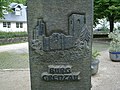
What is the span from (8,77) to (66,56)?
379 centimetres

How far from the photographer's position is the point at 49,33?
2984 mm

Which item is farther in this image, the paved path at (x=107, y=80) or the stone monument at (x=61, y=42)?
the paved path at (x=107, y=80)

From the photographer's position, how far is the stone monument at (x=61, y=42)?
2.91m

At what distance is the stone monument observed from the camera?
291 centimetres

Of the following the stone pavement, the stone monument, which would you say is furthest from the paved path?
the stone monument

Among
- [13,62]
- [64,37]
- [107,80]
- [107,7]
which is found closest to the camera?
[64,37]

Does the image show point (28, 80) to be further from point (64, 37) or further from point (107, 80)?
point (64, 37)

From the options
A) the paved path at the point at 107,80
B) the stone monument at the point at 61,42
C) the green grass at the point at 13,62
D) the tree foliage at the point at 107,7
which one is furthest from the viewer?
the tree foliage at the point at 107,7

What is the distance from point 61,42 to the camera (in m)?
Result: 2.99

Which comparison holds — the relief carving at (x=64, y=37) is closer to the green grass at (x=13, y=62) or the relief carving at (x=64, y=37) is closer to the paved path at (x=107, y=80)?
the paved path at (x=107, y=80)

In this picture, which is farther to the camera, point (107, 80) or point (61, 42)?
point (107, 80)

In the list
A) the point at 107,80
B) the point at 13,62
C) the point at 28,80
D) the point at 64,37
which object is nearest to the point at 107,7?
the point at 13,62

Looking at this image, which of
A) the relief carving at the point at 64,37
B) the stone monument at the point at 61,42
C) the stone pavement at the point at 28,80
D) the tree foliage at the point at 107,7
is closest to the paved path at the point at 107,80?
the stone pavement at the point at 28,80

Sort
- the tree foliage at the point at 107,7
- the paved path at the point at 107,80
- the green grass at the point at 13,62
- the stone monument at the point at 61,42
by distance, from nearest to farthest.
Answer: the stone monument at the point at 61,42 → the paved path at the point at 107,80 → the green grass at the point at 13,62 → the tree foliage at the point at 107,7
